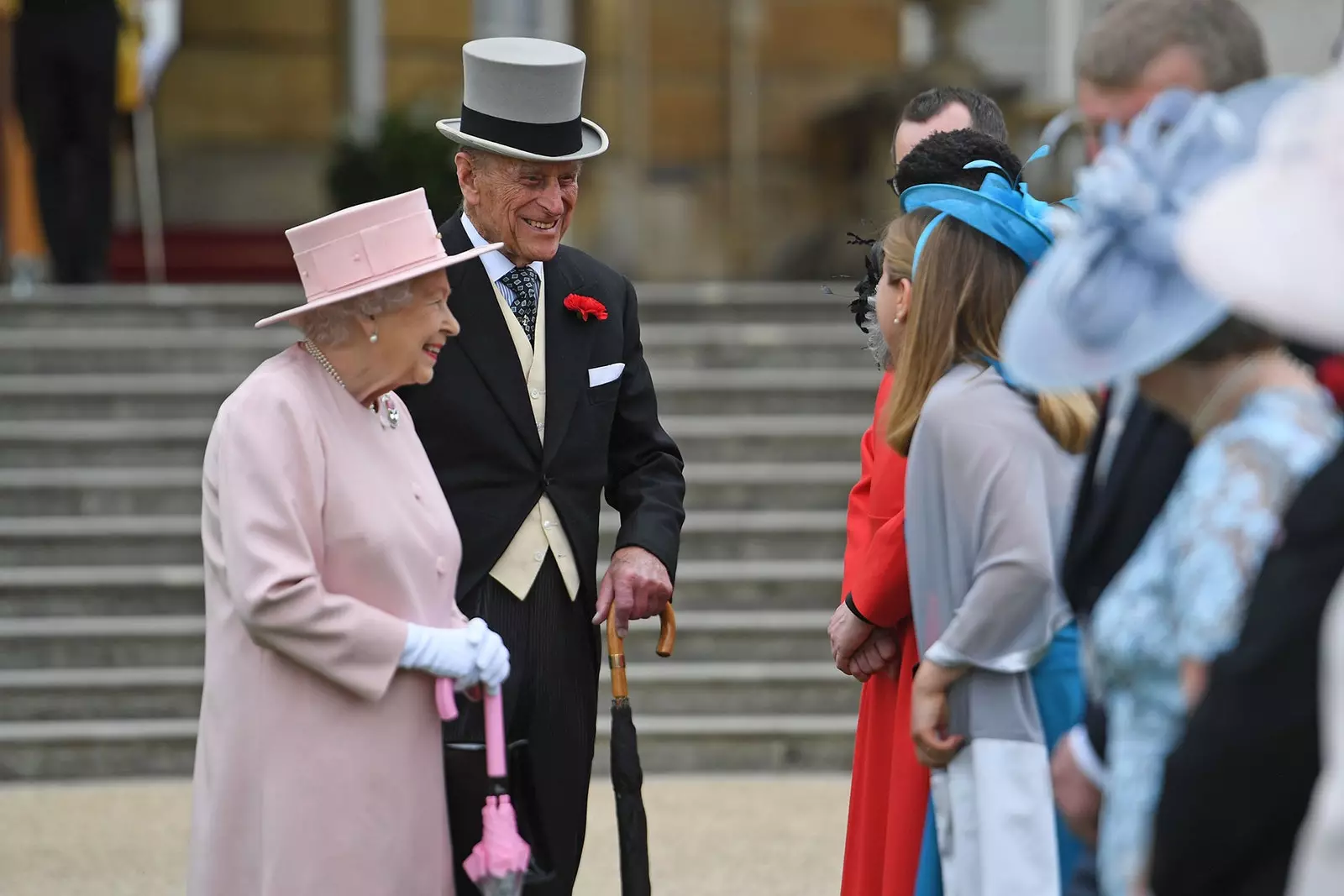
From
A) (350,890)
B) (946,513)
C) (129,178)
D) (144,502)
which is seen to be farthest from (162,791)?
(129,178)

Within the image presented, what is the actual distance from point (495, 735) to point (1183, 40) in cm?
164

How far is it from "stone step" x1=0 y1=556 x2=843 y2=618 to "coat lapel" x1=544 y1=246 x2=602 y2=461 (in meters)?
3.88

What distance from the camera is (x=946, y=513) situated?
119 inches

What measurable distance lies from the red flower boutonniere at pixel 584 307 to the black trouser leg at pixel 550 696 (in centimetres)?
54

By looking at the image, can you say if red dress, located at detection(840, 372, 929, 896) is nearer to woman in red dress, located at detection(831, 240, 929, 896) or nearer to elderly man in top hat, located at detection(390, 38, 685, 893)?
woman in red dress, located at detection(831, 240, 929, 896)

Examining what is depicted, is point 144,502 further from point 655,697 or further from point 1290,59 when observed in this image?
point 1290,59

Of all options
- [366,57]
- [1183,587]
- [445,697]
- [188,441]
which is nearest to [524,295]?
[445,697]

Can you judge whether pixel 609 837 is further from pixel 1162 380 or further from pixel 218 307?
pixel 1162 380

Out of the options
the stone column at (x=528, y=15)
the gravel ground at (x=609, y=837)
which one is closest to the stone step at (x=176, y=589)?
the gravel ground at (x=609, y=837)

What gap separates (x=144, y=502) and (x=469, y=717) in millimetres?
Answer: 5184

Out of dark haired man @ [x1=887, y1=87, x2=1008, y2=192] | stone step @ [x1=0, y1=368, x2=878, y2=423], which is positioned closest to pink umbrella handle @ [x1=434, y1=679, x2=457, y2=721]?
dark haired man @ [x1=887, y1=87, x2=1008, y2=192]

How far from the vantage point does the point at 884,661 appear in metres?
3.61

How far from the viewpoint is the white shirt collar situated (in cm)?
379

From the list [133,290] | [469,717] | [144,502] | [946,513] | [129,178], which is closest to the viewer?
[946,513]
